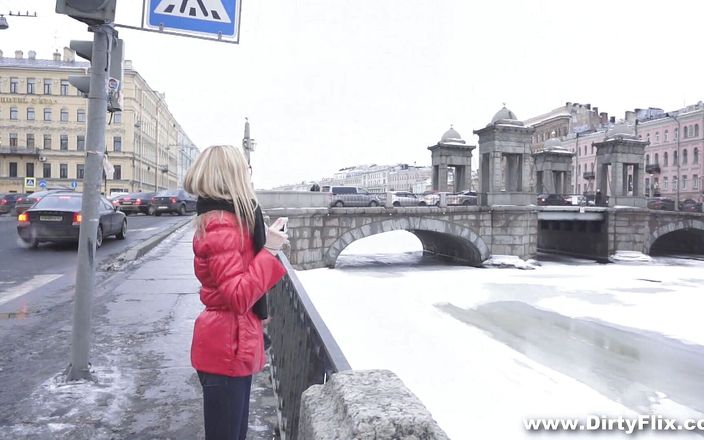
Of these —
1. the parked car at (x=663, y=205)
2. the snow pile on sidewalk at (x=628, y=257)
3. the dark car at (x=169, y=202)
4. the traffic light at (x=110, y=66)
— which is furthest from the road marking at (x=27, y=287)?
the parked car at (x=663, y=205)

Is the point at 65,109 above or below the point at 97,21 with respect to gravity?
above

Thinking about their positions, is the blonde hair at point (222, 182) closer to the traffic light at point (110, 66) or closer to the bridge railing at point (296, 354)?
the bridge railing at point (296, 354)

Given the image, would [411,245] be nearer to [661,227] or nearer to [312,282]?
[661,227]

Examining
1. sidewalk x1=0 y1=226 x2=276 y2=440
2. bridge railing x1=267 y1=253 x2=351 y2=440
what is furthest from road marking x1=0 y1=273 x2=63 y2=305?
bridge railing x1=267 y1=253 x2=351 y2=440

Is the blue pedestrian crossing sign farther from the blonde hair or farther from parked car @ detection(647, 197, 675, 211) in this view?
parked car @ detection(647, 197, 675, 211)

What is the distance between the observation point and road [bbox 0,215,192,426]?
4289mm

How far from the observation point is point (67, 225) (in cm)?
1357

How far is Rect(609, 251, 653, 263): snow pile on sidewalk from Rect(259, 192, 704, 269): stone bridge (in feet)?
1.50

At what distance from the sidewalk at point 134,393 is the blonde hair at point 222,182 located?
1.69 meters

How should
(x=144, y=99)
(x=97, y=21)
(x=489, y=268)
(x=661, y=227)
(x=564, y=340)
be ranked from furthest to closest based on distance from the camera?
(x=144, y=99) < (x=661, y=227) < (x=489, y=268) < (x=564, y=340) < (x=97, y=21)

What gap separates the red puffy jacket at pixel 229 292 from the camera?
2.17 m

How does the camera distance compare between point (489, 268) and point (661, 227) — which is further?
point (661, 227)

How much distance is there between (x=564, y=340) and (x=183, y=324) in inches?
593

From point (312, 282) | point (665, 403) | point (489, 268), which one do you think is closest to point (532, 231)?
point (489, 268)
